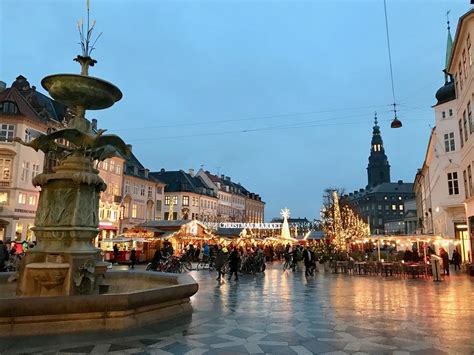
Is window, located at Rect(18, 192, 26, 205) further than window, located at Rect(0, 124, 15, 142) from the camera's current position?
No

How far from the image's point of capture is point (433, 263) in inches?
786

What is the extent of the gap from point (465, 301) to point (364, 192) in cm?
16198

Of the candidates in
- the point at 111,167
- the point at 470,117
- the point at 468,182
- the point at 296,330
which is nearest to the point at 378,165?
the point at 111,167

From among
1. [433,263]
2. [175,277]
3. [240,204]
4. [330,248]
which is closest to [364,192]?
[240,204]

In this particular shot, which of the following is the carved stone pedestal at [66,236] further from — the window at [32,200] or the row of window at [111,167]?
the row of window at [111,167]

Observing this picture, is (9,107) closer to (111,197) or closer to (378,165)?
(111,197)

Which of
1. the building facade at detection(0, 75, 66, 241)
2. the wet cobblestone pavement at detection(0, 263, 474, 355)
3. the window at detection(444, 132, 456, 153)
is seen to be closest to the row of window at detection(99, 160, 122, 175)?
the building facade at detection(0, 75, 66, 241)

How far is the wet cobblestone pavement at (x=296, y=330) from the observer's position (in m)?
6.64

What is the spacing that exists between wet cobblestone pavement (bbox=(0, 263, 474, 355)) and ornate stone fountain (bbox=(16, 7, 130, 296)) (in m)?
1.95

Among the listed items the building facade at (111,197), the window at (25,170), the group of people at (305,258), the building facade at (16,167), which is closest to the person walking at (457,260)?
the group of people at (305,258)

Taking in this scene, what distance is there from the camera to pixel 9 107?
38500 mm

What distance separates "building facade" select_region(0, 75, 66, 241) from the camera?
36656 millimetres

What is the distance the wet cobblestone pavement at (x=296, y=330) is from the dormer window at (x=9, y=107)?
34.0 meters

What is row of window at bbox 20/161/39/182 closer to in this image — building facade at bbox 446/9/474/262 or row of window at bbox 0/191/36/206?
row of window at bbox 0/191/36/206
